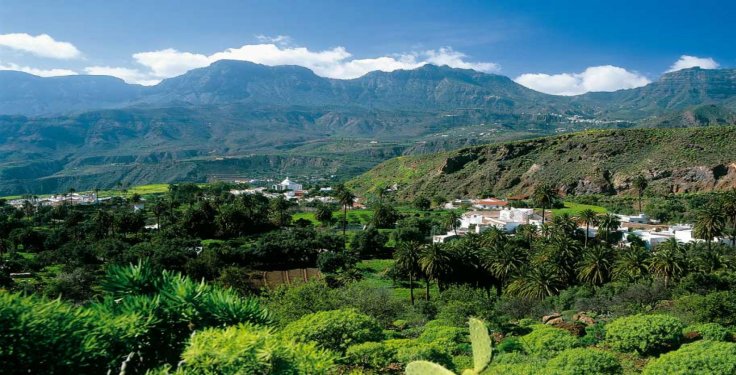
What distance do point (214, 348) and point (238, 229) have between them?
65.3 m

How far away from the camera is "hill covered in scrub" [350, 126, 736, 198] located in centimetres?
9062

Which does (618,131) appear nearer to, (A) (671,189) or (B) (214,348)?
(A) (671,189)

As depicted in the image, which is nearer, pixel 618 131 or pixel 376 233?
pixel 376 233

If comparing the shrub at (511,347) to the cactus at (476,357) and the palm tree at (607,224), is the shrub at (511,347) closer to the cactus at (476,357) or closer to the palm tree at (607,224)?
the cactus at (476,357)

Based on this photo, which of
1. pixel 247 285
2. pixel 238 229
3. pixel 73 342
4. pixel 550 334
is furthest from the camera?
pixel 238 229

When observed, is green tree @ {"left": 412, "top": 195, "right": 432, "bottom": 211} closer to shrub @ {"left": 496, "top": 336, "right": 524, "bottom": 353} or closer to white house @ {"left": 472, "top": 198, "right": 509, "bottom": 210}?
white house @ {"left": 472, "top": 198, "right": 509, "bottom": 210}

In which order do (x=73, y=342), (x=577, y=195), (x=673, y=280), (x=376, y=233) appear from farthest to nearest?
1. (x=577, y=195)
2. (x=376, y=233)
3. (x=673, y=280)
4. (x=73, y=342)

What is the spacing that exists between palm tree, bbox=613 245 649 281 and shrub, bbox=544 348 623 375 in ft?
85.5

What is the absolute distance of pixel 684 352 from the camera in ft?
45.1

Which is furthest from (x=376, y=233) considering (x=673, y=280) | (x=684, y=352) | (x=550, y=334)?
(x=684, y=352)

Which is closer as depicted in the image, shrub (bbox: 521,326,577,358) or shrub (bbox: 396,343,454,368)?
shrub (bbox: 396,343,454,368)

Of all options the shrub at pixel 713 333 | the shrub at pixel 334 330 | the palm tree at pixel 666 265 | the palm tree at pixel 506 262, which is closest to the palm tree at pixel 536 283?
the palm tree at pixel 506 262

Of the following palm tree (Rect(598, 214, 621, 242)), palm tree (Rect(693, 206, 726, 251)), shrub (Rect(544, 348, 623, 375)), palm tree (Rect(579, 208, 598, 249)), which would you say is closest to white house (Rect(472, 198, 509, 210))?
palm tree (Rect(579, 208, 598, 249))

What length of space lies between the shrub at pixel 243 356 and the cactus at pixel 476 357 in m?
2.73
